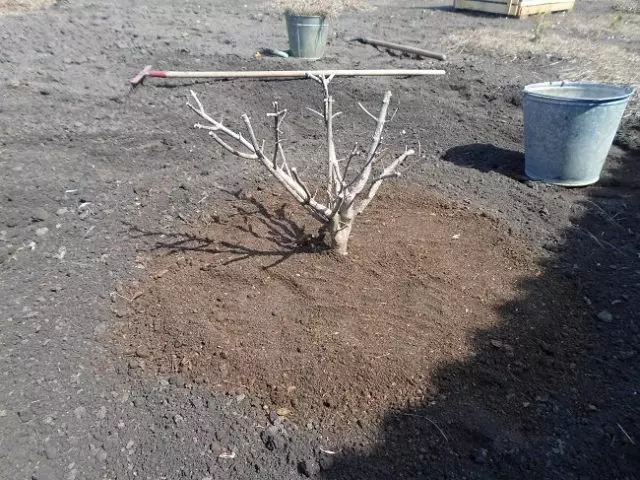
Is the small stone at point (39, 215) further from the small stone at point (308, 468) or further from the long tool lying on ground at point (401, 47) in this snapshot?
the long tool lying on ground at point (401, 47)

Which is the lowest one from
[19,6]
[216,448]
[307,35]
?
[216,448]

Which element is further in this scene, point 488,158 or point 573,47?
point 573,47

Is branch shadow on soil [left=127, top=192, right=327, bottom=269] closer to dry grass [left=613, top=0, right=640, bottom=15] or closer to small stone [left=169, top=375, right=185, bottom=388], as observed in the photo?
small stone [left=169, top=375, right=185, bottom=388]

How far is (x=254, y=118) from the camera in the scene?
17.7ft

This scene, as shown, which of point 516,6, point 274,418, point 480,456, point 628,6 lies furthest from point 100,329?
point 628,6

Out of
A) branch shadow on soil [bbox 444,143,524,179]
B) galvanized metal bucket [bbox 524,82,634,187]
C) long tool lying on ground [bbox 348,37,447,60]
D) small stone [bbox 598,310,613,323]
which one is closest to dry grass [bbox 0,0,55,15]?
long tool lying on ground [bbox 348,37,447,60]

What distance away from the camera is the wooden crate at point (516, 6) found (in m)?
10.0

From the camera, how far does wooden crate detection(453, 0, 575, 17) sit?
10031 millimetres

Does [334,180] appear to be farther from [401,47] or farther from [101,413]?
[401,47]

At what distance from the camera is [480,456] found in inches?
77.0

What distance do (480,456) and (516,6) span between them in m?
10.4

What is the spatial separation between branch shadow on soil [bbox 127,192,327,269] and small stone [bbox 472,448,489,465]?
148cm

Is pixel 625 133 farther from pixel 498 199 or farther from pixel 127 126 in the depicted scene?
pixel 127 126

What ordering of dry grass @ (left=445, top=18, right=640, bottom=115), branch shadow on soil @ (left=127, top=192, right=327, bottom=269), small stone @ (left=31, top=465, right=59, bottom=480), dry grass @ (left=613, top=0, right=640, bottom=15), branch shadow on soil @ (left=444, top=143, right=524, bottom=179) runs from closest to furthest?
small stone @ (left=31, top=465, right=59, bottom=480)
branch shadow on soil @ (left=127, top=192, right=327, bottom=269)
branch shadow on soil @ (left=444, top=143, right=524, bottom=179)
dry grass @ (left=445, top=18, right=640, bottom=115)
dry grass @ (left=613, top=0, right=640, bottom=15)
